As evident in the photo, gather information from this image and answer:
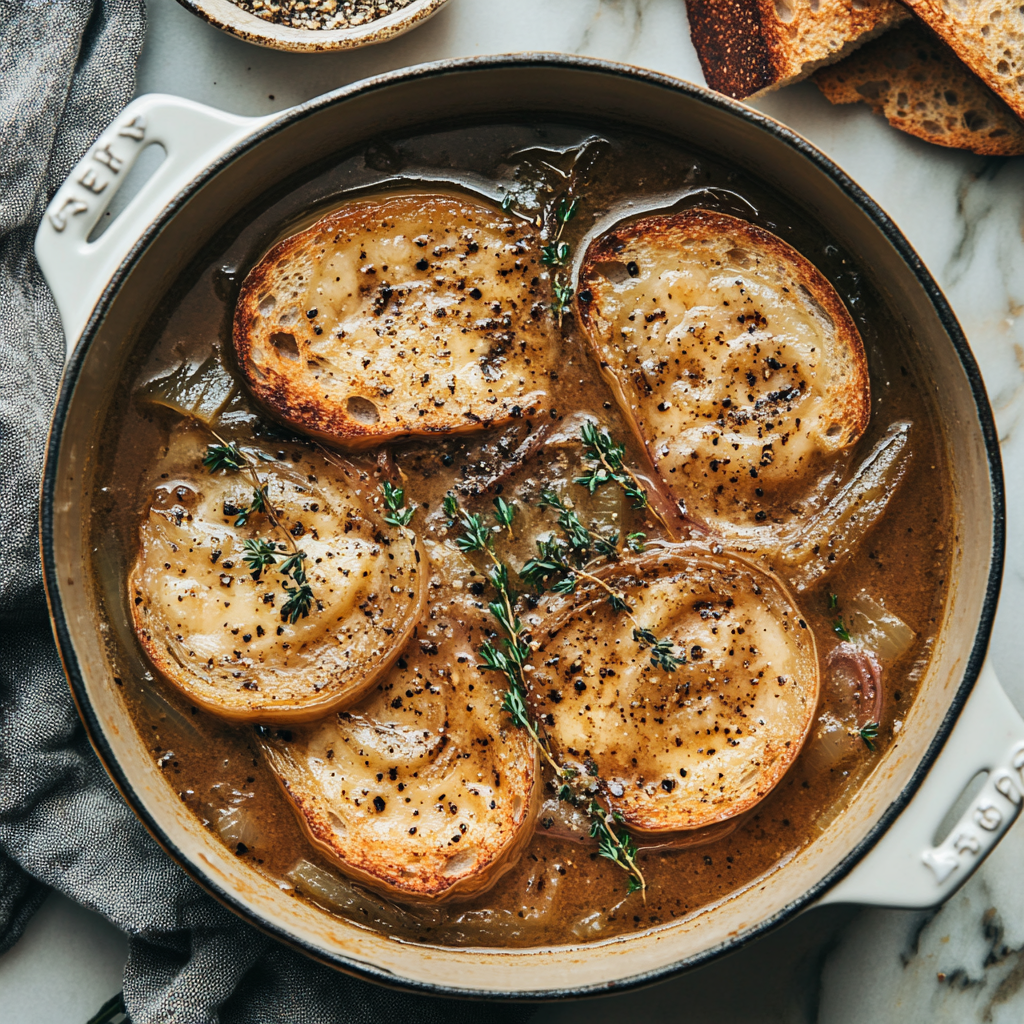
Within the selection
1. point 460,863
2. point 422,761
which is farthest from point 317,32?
point 460,863

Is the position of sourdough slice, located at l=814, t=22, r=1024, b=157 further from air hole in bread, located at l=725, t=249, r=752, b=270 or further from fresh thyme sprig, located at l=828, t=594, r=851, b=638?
fresh thyme sprig, located at l=828, t=594, r=851, b=638

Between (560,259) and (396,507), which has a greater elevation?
(560,259)

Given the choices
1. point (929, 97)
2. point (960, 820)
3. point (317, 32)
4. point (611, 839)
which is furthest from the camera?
point (929, 97)

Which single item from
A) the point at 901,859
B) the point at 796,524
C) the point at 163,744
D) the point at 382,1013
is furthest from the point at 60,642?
the point at 901,859

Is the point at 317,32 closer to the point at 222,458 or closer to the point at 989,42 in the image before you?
the point at 222,458

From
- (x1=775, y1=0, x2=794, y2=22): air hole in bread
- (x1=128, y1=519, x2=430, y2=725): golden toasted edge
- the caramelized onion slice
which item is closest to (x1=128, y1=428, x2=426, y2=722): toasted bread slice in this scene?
(x1=128, y1=519, x2=430, y2=725): golden toasted edge

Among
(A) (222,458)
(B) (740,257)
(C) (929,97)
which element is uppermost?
(C) (929,97)
